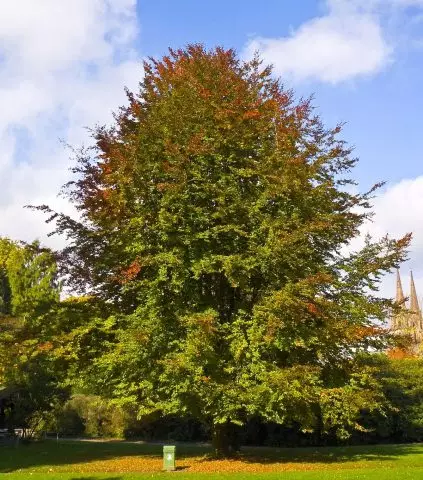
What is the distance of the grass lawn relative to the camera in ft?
49.3

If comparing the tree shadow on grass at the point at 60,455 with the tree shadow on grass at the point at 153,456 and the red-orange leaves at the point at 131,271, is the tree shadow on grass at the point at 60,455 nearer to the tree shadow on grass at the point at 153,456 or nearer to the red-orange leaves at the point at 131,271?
the tree shadow on grass at the point at 153,456

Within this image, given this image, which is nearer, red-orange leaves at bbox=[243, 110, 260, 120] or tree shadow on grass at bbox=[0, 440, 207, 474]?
red-orange leaves at bbox=[243, 110, 260, 120]

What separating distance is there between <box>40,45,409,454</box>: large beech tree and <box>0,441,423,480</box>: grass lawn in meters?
1.42

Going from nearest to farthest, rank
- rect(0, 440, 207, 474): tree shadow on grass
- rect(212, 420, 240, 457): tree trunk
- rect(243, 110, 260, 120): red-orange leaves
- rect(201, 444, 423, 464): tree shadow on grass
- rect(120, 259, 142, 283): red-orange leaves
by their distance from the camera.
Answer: rect(120, 259, 142, 283): red-orange leaves → rect(243, 110, 260, 120): red-orange leaves → rect(201, 444, 423, 464): tree shadow on grass → rect(0, 440, 207, 474): tree shadow on grass → rect(212, 420, 240, 457): tree trunk

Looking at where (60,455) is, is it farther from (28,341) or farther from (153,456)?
(28,341)

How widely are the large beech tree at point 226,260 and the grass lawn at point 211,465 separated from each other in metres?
1.42

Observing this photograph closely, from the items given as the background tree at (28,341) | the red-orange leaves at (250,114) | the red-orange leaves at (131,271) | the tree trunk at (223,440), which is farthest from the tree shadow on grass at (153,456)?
the red-orange leaves at (250,114)

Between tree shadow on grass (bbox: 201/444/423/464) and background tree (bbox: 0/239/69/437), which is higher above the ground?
background tree (bbox: 0/239/69/437)

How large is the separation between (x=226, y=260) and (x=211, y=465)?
256 inches

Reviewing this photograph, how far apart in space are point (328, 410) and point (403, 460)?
12.2 feet

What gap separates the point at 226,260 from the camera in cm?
1683

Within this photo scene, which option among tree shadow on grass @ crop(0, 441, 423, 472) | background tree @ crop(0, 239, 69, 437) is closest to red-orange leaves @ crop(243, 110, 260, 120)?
background tree @ crop(0, 239, 69, 437)

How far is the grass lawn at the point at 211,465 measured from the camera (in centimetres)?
1502

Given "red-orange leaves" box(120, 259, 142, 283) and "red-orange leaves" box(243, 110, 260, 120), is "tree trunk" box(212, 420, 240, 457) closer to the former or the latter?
"red-orange leaves" box(120, 259, 142, 283)
